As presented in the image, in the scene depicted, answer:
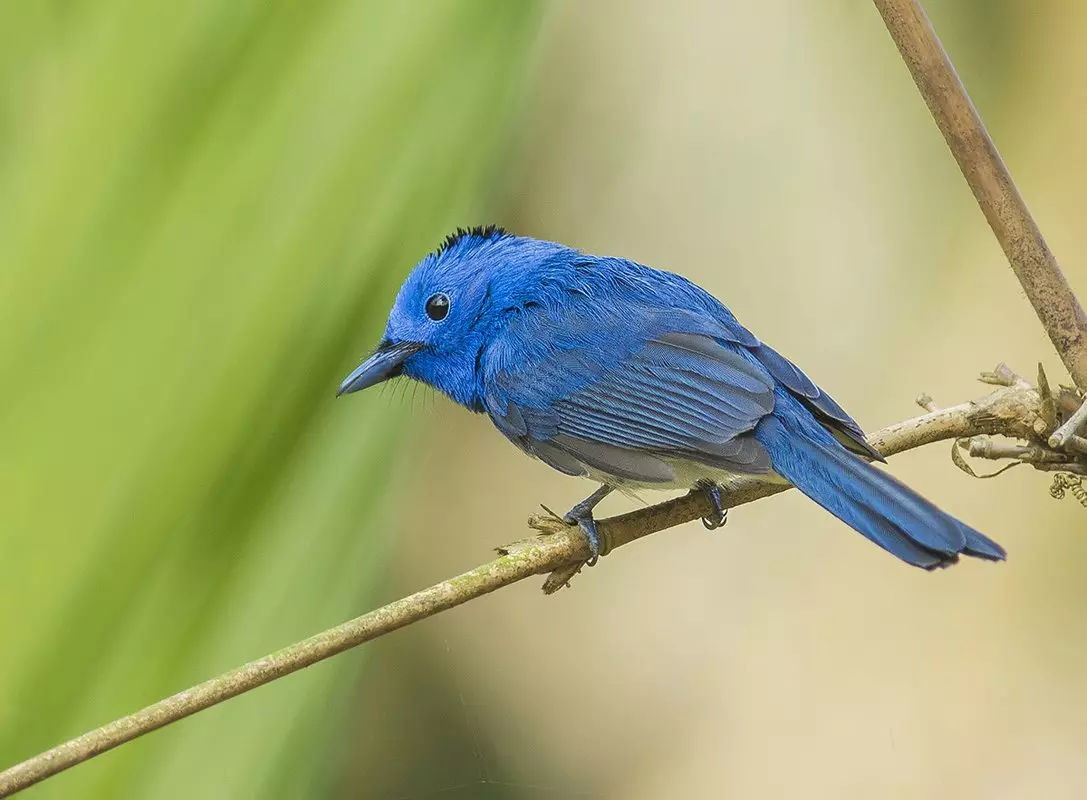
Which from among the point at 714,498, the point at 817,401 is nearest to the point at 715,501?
the point at 714,498

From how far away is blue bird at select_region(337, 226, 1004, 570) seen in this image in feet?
5.80

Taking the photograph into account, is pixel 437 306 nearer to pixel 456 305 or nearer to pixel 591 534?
pixel 456 305

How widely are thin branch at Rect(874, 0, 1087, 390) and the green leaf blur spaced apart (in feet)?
3.40

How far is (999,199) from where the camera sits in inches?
45.7

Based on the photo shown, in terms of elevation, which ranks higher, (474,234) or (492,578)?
(474,234)

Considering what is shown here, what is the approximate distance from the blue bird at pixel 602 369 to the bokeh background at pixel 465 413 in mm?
145

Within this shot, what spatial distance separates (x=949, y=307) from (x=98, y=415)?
1.74m

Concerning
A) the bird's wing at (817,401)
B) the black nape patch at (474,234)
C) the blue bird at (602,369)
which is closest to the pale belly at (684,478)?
the blue bird at (602,369)

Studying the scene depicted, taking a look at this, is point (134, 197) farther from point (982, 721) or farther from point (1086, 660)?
point (1086, 660)

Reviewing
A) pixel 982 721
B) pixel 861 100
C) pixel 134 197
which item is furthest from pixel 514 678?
pixel 861 100

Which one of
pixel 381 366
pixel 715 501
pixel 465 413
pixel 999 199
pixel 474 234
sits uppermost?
pixel 999 199

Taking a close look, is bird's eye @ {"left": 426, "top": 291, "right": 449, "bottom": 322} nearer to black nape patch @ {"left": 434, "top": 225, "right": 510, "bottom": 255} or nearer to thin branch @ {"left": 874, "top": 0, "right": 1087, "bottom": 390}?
black nape patch @ {"left": 434, "top": 225, "right": 510, "bottom": 255}

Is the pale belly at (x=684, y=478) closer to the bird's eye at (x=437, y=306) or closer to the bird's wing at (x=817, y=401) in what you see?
the bird's wing at (x=817, y=401)

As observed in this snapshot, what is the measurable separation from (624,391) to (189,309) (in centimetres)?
75
